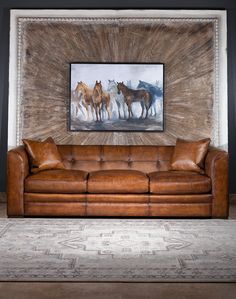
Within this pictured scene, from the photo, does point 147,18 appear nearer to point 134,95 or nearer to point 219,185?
point 134,95

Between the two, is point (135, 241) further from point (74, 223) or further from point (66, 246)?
point (74, 223)

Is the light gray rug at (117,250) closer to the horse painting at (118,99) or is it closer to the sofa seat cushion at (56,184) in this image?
the sofa seat cushion at (56,184)

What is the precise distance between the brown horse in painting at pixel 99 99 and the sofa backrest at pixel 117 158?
62cm

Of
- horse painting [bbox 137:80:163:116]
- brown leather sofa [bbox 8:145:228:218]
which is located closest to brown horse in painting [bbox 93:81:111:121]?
horse painting [bbox 137:80:163:116]

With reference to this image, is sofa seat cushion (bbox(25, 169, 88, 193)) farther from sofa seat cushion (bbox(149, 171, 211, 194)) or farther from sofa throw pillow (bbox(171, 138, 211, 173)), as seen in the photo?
sofa throw pillow (bbox(171, 138, 211, 173))

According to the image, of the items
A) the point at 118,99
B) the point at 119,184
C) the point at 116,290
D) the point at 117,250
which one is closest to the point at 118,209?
the point at 119,184

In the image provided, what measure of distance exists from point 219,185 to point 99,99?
1.95 metres

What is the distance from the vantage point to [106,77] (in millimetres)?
6484

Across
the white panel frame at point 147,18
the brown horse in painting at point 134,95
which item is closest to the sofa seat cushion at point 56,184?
the white panel frame at point 147,18

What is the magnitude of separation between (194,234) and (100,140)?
229 centimetres

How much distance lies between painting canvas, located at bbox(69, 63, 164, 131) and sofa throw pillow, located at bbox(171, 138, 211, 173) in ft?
2.51

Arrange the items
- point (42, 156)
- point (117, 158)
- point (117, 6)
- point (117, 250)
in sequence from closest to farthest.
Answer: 1. point (117, 250)
2. point (42, 156)
3. point (117, 158)
4. point (117, 6)

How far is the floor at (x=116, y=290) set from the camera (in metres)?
2.85

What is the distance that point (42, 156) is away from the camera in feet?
18.6
